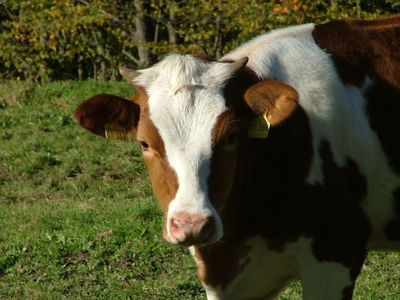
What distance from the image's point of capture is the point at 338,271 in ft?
17.5

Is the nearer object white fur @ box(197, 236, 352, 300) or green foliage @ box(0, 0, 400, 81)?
white fur @ box(197, 236, 352, 300)

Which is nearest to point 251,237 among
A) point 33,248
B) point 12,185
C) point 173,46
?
point 33,248

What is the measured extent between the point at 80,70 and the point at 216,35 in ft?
11.6

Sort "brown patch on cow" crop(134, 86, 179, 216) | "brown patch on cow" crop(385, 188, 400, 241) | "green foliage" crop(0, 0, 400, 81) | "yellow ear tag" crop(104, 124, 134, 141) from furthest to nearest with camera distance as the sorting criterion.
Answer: "green foliage" crop(0, 0, 400, 81) → "brown patch on cow" crop(385, 188, 400, 241) → "yellow ear tag" crop(104, 124, 134, 141) → "brown patch on cow" crop(134, 86, 179, 216)

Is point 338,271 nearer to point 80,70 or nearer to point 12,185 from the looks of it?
point 12,185

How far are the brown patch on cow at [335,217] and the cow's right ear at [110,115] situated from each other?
971 mm

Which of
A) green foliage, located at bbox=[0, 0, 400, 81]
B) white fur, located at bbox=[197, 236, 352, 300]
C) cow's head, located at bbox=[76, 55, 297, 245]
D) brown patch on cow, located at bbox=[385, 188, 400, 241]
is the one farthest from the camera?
green foliage, located at bbox=[0, 0, 400, 81]

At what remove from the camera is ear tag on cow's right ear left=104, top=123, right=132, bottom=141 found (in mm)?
5418

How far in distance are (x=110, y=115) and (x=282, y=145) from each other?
895mm

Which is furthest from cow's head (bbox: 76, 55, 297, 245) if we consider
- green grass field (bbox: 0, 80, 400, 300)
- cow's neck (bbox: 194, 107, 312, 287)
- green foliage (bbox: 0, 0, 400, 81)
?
green foliage (bbox: 0, 0, 400, 81)

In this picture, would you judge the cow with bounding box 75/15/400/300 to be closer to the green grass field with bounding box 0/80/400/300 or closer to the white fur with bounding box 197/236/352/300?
the white fur with bounding box 197/236/352/300

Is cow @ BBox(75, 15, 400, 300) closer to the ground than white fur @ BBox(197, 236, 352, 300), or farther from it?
farther from it

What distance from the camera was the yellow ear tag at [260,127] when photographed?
5.19 m

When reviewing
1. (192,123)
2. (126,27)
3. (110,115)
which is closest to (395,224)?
(192,123)
